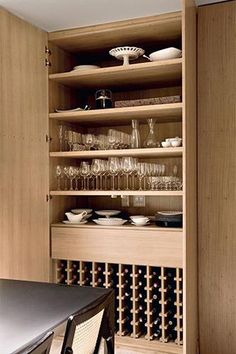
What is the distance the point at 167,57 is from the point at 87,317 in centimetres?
197

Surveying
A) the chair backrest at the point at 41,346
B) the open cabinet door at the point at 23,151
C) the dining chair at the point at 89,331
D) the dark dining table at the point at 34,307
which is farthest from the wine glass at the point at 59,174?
the chair backrest at the point at 41,346

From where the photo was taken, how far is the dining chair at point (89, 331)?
4.41ft

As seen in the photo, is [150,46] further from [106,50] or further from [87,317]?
[87,317]

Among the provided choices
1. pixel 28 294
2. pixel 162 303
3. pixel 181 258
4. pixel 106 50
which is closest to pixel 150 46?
pixel 106 50

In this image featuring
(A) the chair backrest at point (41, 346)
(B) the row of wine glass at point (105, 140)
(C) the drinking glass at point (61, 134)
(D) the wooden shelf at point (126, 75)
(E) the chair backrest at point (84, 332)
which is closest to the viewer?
(A) the chair backrest at point (41, 346)

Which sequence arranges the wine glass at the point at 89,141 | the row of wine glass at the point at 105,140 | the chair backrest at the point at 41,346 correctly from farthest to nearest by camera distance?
the wine glass at the point at 89,141 < the row of wine glass at the point at 105,140 < the chair backrest at the point at 41,346

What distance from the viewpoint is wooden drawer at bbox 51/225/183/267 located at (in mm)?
2732

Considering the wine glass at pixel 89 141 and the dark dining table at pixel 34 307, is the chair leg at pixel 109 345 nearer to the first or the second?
the dark dining table at pixel 34 307

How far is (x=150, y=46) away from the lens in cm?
325

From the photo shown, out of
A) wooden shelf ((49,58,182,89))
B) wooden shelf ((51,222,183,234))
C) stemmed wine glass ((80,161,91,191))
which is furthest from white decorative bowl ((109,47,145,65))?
wooden shelf ((51,222,183,234))

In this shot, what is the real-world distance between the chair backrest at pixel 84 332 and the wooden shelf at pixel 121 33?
203 cm

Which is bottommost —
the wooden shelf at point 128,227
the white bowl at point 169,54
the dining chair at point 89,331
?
the dining chair at point 89,331

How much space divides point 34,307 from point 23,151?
1452mm

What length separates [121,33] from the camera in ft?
9.78
